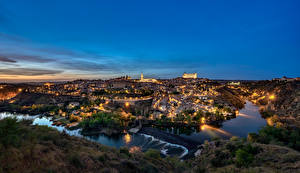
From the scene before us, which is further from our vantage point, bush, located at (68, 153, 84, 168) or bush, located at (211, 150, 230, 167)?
bush, located at (211, 150, 230, 167)

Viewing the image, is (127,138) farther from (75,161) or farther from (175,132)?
(75,161)

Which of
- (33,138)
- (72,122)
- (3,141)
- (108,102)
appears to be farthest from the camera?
(108,102)

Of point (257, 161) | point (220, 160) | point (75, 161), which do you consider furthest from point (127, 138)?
point (75, 161)

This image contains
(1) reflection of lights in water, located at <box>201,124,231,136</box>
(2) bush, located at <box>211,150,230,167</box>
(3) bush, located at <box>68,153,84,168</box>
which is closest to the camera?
(3) bush, located at <box>68,153,84,168</box>

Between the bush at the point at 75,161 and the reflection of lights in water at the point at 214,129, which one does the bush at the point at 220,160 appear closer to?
the bush at the point at 75,161

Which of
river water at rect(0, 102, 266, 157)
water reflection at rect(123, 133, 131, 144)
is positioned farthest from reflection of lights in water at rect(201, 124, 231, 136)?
water reflection at rect(123, 133, 131, 144)

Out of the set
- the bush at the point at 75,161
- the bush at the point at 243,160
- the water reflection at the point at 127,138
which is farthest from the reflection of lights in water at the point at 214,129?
the bush at the point at 75,161

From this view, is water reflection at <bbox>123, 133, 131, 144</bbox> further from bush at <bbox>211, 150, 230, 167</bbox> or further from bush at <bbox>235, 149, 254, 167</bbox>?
bush at <bbox>235, 149, 254, 167</bbox>

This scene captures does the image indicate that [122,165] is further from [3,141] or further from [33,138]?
[3,141]

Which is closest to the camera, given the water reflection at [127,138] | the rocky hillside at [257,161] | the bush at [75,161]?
the bush at [75,161]

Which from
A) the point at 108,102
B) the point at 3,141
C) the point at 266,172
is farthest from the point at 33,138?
the point at 108,102

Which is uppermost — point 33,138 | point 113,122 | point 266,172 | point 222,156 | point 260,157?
point 33,138
